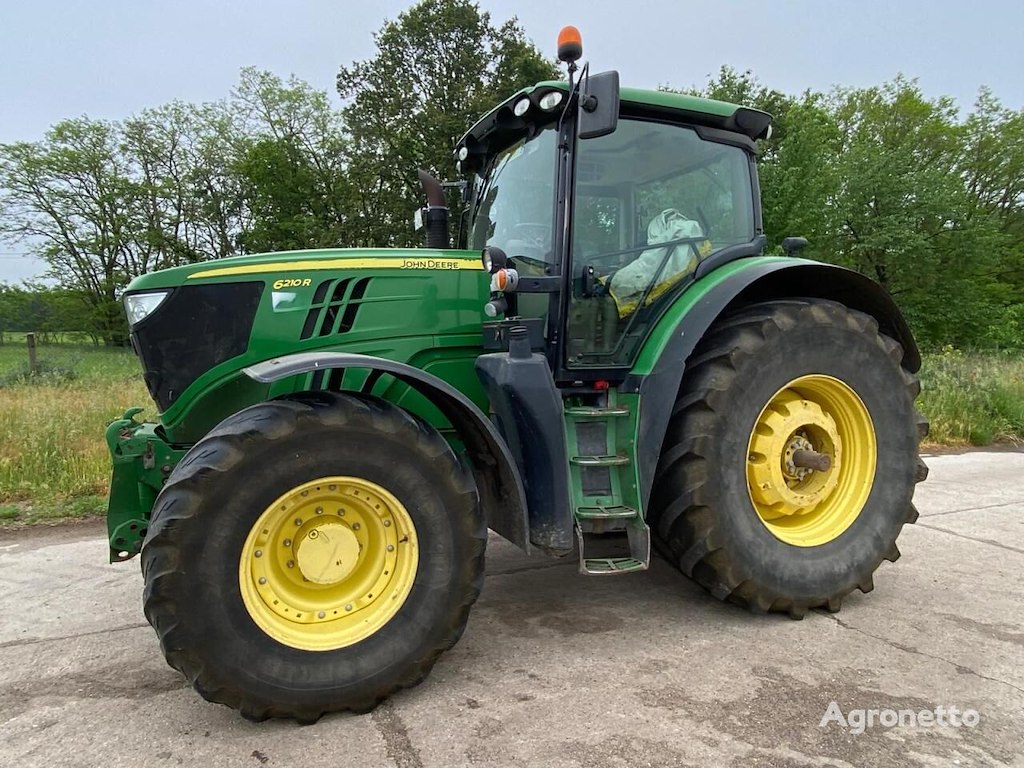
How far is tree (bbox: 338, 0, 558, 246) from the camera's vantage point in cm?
2288

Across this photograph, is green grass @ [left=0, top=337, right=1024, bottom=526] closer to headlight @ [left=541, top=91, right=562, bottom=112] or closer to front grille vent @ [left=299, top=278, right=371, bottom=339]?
front grille vent @ [left=299, top=278, right=371, bottom=339]

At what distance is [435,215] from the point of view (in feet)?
12.7

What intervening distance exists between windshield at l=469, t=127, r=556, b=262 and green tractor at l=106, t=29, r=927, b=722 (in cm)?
2

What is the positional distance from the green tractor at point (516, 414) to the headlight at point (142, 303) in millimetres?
10

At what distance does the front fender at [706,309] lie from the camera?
291 cm

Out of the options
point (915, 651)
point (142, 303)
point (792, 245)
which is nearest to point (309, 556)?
point (142, 303)

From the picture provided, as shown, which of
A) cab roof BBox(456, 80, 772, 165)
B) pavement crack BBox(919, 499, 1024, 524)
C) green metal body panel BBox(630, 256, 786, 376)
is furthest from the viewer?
pavement crack BBox(919, 499, 1024, 524)

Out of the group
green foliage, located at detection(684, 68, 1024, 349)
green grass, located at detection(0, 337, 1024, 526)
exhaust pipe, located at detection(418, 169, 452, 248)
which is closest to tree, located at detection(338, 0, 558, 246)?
green foliage, located at detection(684, 68, 1024, 349)

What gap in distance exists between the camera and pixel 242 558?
87.0 inches

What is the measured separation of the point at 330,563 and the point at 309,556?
8 cm

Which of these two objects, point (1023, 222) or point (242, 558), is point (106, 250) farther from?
point (1023, 222)

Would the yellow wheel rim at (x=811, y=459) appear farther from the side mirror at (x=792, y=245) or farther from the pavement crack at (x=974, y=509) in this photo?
the pavement crack at (x=974, y=509)

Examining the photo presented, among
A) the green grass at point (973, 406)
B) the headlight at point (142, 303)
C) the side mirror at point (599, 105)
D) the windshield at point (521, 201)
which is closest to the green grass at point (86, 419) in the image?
the green grass at point (973, 406)

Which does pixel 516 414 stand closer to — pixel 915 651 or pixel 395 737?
pixel 395 737
